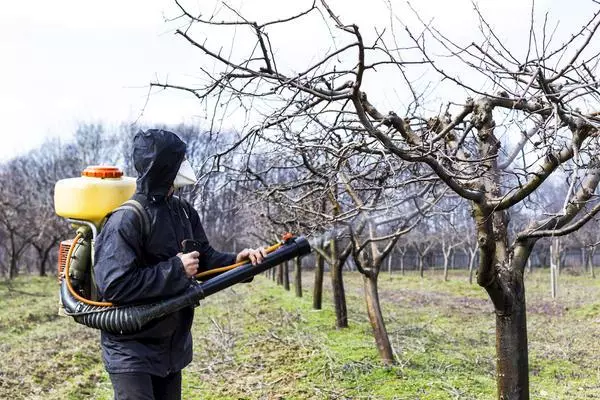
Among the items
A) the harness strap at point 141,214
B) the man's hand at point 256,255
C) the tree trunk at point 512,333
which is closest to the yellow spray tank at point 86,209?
the harness strap at point 141,214

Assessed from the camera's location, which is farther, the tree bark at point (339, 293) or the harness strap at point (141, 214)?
the tree bark at point (339, 293)

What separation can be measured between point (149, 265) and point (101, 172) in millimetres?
635

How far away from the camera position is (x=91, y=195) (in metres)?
3.31

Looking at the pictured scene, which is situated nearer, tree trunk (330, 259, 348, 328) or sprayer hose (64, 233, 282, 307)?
sprayer hose (64, 233, 282, 307)

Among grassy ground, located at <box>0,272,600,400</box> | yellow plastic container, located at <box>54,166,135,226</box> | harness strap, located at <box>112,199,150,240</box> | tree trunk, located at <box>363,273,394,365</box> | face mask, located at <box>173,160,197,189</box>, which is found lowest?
grassy ground, located at <box>0,272,600,400</box>

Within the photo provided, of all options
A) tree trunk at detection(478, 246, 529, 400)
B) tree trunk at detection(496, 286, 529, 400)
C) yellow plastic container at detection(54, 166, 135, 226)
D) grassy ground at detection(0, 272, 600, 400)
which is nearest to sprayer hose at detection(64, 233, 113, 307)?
yellow plastic container at detection(54, 166, 135, 226)

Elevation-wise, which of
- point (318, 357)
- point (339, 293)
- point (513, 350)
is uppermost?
point (513, 350)

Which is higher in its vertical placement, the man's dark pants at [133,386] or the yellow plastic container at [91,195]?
the yellow plastic container at [91,195]

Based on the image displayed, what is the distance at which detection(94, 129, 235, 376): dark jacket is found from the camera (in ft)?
9.64

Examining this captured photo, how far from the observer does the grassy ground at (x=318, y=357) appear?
6.62m

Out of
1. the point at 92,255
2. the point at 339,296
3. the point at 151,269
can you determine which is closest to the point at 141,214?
the point at 151,269

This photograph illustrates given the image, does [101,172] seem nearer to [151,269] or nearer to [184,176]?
[184,176]

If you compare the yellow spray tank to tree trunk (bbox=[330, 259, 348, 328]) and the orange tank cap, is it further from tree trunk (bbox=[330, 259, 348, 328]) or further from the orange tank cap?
tree trunk (bbox=[330, 259, 348, 328])

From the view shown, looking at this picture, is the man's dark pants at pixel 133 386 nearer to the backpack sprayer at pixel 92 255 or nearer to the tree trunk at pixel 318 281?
the backpack sprayer at pixel 92 255
